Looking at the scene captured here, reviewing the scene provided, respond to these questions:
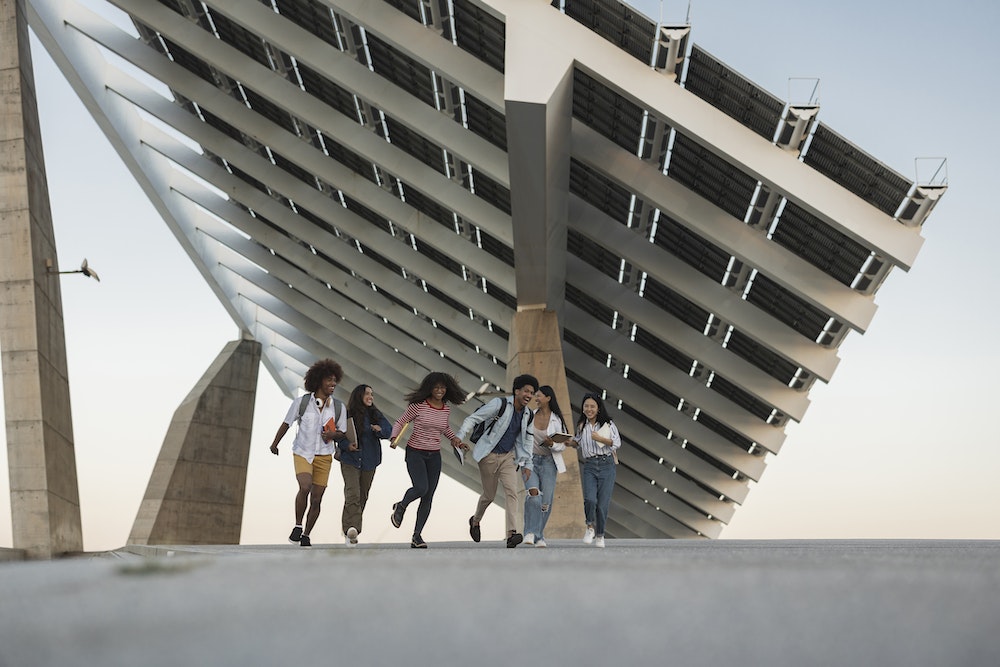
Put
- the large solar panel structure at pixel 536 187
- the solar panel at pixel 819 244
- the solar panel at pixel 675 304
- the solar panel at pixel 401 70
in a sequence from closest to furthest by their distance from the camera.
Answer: the large solar panel structure at pixel 536 187 → the solar panel at pixel 819 244 → the solar panel at pixel 401 70 → the solar panel at pixel 675 304

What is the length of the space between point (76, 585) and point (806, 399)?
21.0m

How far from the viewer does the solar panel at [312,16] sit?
15.9m

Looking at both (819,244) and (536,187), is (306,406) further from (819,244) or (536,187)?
(819,244)

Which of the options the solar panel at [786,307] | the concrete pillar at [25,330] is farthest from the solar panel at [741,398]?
the concrete pillar at [25,330]

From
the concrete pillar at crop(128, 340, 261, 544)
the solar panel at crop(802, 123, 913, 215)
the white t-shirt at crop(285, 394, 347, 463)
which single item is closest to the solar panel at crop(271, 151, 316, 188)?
the concrete pillar at crop(128, 340, 261, 544)

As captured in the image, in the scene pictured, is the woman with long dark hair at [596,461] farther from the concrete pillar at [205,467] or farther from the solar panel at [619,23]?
the concrete pillar at [205,467]

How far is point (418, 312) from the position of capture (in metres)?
28.3

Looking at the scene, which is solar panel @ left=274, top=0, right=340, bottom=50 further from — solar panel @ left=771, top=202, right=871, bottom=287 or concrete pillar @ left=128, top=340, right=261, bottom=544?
concrete pillar @ left=128, top=340, right=261, bottom=544

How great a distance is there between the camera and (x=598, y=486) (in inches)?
412

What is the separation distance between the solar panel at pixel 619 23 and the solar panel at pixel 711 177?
2.35m

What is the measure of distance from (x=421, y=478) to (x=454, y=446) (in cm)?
46

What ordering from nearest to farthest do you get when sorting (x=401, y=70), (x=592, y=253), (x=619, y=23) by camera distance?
1. (x=619, y=23)
2. (x=401, y=70)
3. (x=592, y=253)

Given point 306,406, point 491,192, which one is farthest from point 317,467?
point 491,192

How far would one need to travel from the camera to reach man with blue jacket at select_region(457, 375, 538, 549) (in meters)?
9.70
